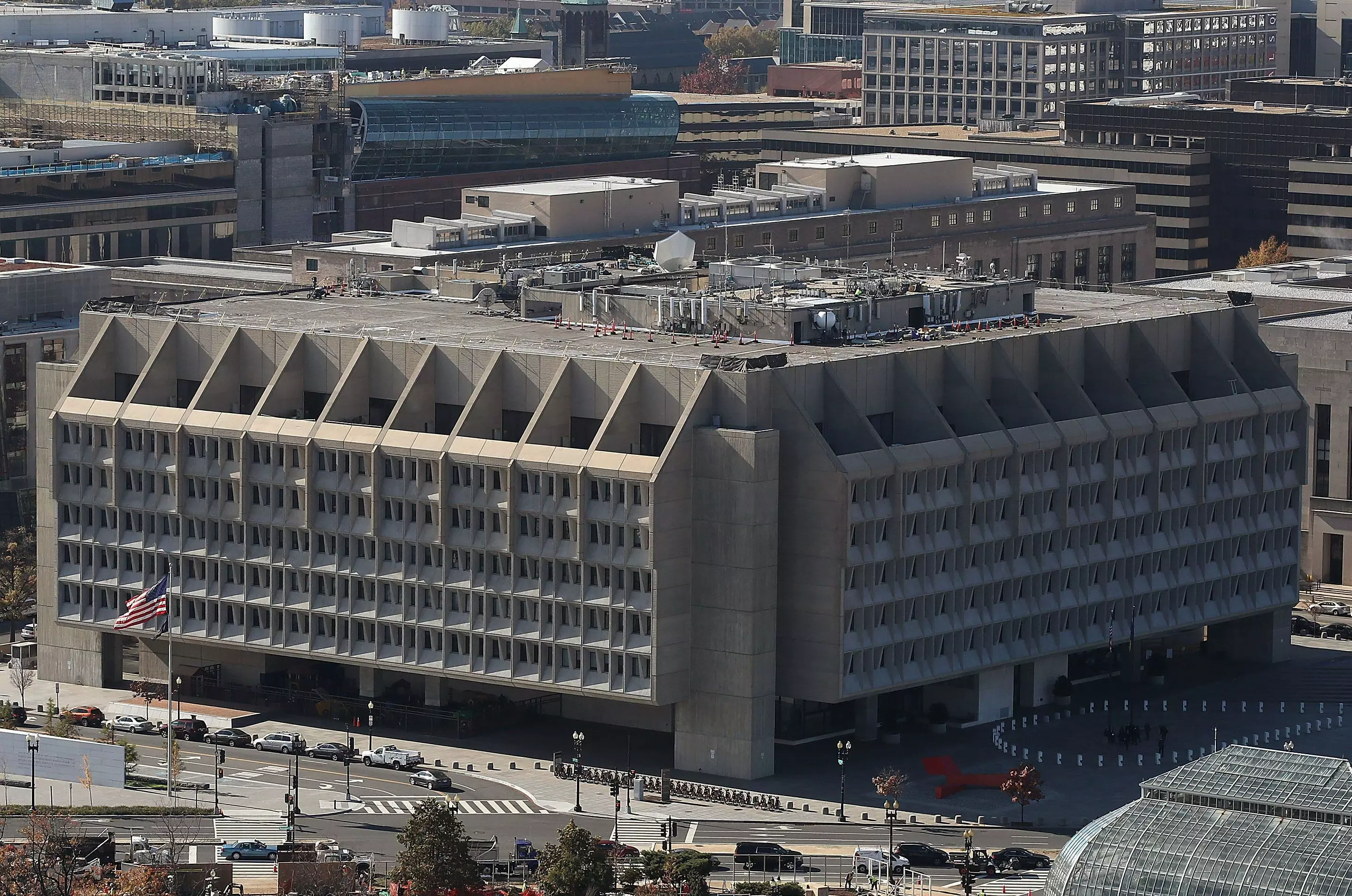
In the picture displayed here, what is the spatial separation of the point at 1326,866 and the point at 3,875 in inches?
2619

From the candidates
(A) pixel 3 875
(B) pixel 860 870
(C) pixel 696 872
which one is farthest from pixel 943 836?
(A) pixel 3 875

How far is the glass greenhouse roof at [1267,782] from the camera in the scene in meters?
164

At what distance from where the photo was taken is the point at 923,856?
192 meters

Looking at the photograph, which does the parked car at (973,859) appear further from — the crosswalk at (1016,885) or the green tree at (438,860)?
the green tree at (438,860)

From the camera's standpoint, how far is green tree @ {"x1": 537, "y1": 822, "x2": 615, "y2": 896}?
174 meters

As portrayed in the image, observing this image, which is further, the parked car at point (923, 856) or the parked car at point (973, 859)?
the parked car at point (923, 856)

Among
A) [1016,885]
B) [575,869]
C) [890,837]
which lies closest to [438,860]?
[575,869]

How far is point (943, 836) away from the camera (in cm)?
19788

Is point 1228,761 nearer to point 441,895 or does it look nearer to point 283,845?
point 441,895

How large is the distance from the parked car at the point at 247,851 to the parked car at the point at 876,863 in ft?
107

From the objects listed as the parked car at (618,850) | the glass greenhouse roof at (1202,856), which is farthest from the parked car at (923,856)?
the glass greenhouse roof at (1202,856)

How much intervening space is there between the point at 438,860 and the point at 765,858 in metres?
22.4

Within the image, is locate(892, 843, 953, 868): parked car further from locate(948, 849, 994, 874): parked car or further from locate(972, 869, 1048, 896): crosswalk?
locate(972, 869, 1048, 896): crosswalk

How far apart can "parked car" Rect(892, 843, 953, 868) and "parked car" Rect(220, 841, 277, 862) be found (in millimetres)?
35053
